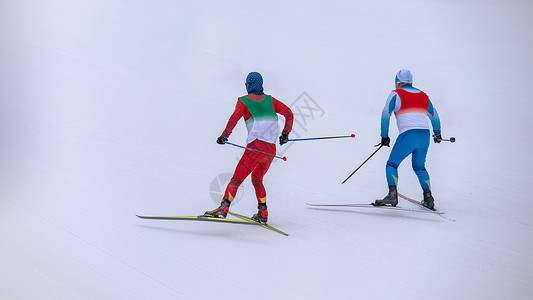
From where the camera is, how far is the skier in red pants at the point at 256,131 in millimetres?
4746

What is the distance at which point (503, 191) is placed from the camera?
19.3ft

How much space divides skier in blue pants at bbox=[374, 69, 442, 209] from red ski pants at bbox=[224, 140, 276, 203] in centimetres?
108

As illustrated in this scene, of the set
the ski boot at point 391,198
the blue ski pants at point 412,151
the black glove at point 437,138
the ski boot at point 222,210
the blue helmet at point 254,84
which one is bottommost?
the ski boot at point 222,210

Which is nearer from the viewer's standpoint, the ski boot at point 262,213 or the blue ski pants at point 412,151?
the ski boot at point 262,213

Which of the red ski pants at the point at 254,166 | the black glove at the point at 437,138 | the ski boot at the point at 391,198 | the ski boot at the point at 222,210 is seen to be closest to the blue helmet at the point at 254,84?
the red ski pants at the point at 254,166

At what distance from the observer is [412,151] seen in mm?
5312

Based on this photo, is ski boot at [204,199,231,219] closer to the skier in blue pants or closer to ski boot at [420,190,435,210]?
the skier in blue pants

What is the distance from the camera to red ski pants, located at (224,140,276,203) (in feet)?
15.8

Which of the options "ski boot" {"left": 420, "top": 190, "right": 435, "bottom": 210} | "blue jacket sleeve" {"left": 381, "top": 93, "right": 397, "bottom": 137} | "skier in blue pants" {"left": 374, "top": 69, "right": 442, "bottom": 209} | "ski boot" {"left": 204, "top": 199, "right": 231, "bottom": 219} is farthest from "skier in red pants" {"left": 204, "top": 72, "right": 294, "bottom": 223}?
"ski boot" {"left": 420, "top": 190, "right": 435, "bottom": 210}

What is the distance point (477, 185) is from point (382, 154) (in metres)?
1.11

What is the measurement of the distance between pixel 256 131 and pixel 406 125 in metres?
1.39

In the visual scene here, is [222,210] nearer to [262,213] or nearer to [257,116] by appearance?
[262,213]

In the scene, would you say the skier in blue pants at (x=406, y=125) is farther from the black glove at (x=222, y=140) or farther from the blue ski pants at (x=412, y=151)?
the black glove at (x=222, y=140)

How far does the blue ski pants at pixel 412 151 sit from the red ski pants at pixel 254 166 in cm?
118
